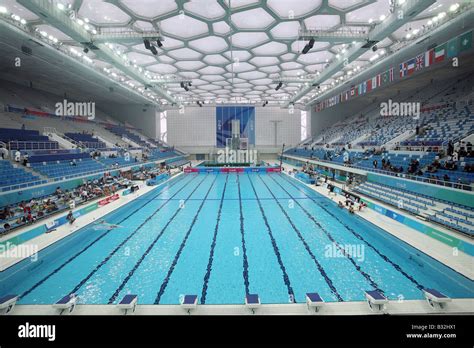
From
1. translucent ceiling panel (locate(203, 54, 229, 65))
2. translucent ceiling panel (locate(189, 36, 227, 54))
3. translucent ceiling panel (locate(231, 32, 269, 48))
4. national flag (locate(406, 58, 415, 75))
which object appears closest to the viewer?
national flag (locate(406, 58, 415, 75))

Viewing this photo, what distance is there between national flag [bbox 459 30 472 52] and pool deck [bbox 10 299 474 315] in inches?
317

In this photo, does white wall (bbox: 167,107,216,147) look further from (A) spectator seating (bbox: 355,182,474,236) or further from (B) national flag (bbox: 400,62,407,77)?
(A) spectator seating (bbox: 355,182,474,236)

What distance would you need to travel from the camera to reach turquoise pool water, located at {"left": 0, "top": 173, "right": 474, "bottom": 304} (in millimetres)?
4449

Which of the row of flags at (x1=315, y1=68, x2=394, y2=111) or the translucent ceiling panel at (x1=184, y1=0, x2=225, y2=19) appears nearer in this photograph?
the translucent ceiling panel at (x1=184, y1=0, x2=225, y2=19)

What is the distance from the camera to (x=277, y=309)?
348 cm

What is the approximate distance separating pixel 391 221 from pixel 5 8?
1533 cm

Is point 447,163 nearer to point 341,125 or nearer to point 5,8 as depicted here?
point 5,8

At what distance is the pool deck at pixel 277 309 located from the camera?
11.2ft

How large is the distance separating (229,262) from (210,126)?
29.7 metres

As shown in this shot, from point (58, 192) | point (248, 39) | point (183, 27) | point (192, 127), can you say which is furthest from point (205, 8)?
point (192, 127)

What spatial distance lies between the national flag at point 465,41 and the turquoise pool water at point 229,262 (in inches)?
257

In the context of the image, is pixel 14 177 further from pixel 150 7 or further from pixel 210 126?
pixel 210 126

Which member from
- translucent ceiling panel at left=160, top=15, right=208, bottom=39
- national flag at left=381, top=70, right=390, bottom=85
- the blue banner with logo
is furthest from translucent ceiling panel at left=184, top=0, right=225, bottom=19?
the blue banner with logo
